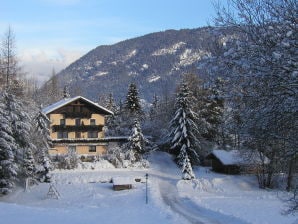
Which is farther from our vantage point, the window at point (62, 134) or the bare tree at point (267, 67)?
the window at point (62, 134)

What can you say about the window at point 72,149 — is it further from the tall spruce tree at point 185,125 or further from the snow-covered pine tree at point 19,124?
the snow-covered pine tree at point 19,124

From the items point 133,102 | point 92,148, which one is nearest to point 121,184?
point 92,148

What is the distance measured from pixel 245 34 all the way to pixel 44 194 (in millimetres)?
32266

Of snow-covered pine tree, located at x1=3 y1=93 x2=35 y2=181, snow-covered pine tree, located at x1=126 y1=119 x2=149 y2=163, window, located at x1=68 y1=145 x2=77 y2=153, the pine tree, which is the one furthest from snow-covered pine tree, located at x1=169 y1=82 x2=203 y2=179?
snow-covered pine tree, located at x1=3 y1=93 x2=35 y2=181

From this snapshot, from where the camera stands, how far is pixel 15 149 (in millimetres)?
38344

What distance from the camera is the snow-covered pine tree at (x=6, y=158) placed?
36.4m

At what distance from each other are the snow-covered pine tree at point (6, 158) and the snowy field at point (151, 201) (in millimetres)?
1413

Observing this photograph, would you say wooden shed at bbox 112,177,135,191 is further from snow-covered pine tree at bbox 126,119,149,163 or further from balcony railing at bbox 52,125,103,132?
balcony railing at bbox 52,125,103,132

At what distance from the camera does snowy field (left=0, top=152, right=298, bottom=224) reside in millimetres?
24453

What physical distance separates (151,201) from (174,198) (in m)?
4.65

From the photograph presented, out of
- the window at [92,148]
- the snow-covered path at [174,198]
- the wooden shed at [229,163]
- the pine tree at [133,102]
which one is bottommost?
the snow-covered path at [174,198]

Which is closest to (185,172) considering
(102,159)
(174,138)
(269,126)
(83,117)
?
(174,138)

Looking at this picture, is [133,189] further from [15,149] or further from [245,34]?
[245,34]

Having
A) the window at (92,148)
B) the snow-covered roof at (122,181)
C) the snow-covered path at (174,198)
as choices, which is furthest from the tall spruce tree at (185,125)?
A: the window at (92,148)
